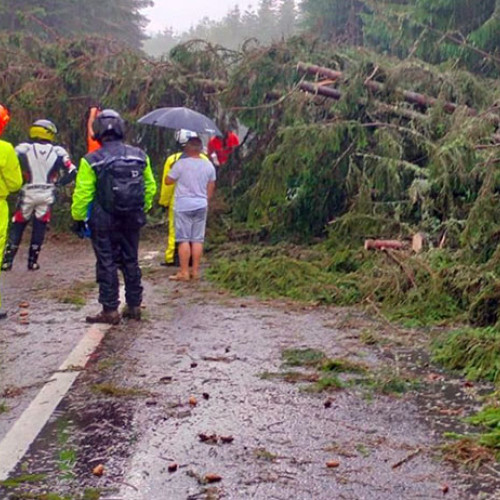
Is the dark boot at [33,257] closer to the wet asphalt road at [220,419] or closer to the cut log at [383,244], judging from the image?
the wet asphalt road at [220,419]

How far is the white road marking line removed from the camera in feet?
15.4

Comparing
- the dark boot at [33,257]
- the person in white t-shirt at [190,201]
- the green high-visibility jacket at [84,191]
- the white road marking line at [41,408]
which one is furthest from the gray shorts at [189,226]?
the white road marking line at [41,408]

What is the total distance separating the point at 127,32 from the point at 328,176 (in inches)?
1592

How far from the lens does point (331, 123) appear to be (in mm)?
11961

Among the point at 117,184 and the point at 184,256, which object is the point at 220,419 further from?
the point at 184,256

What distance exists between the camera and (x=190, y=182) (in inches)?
412

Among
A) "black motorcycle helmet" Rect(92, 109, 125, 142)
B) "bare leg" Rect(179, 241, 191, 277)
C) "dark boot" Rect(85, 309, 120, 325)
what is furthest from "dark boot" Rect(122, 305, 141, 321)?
"bare leg" Rect(179, 241, 191, 277)

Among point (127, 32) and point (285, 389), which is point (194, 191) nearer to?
point (285, 389)

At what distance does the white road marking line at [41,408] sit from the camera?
15.4ft

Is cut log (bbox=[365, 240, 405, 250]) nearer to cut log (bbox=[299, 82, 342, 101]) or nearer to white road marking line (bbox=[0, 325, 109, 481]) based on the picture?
cut log (bbox=[299, 82, 342, 101])

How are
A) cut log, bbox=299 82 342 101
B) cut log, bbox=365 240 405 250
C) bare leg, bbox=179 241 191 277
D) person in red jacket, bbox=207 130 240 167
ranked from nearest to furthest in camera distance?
cut log, bbox=365 240 405 250 < bare leg, bbox=179 241 191 277 < cut log, bbox=299 82 342 101 < person in red jacket, bbox=207 130 240 167

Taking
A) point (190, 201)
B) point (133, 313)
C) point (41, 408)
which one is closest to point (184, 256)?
point (190, 201)

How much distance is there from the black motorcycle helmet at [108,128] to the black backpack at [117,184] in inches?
8.6

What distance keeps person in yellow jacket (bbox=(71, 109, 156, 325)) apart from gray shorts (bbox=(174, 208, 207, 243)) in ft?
7.21
